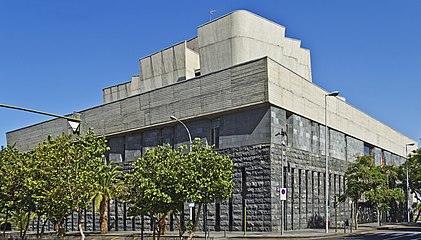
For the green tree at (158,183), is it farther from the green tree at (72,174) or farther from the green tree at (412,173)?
the green tree at (412,173)

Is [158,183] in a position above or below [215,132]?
below

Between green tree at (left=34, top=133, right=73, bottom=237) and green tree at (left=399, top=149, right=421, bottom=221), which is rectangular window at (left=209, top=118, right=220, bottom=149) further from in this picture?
green tree at (left=399, top=149, right=421, bottom=221)

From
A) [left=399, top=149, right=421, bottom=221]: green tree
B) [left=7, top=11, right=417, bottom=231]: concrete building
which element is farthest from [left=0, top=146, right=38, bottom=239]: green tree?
[left=399, top=149, right=421, bottom=221]: green tree

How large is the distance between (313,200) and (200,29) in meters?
20.9

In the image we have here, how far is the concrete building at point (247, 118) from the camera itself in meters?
46.1

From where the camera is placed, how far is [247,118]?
47469mm

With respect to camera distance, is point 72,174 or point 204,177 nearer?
point 72,174

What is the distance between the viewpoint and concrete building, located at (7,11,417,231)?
151 ft

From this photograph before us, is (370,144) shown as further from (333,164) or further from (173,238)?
(173,238)

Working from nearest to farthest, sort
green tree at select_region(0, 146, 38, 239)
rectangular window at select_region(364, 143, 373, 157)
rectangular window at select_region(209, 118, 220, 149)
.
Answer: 1. green tree at select_region(0, 146, 38, 239)
2. rectangular window at select_region(209, 118, 220, 149)
3. rectangular window at select_region(364, 143, 373, 157)

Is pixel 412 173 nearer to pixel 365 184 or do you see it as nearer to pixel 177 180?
pixel 365 184

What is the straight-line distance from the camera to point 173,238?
33.6 m

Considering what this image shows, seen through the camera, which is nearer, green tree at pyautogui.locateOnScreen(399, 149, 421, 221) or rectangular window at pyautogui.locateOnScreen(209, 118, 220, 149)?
rectangular window at pyautogui.locateOnScreen(209, 118, 220, 149)

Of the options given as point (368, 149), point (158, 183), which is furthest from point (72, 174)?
point (368, 149)
